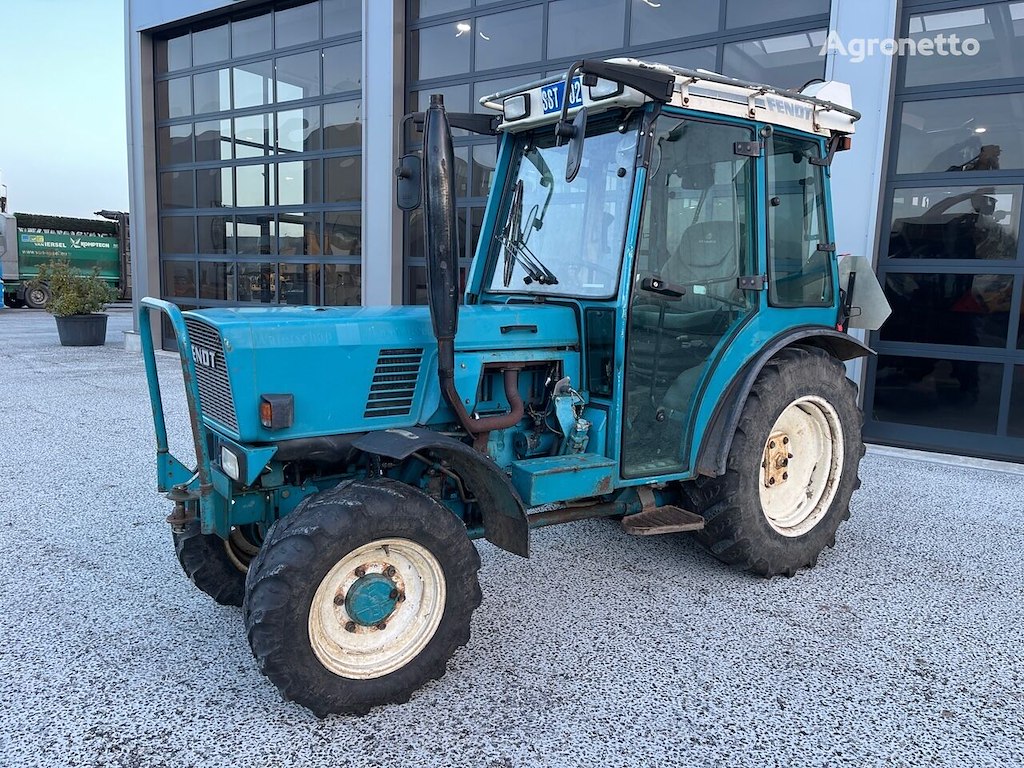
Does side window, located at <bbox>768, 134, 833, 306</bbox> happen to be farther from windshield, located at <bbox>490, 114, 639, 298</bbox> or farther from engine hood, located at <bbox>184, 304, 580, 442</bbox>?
engine hood, located at <bbox>184, 304, 580, 442</bbox>

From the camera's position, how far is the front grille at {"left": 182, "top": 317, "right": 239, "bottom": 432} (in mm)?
2809

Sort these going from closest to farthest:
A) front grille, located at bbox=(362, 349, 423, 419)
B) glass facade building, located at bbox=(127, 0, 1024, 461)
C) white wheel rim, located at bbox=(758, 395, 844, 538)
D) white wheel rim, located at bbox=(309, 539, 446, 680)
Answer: white wheel rim, located at bbox=(309, 539, 446, 680)
front grille, located at bbox=(362, 349, 423, 419)
white wheel rim, located at bbox=(758, 395, 844, 538)
glass facade building, located at bbox=(127, 0, 1024, 461)

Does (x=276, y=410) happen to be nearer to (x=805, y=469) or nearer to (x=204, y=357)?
(x=204, y=357)

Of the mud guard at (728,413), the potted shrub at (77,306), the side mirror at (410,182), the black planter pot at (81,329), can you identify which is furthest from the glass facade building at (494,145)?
the side mirror at (410,182)

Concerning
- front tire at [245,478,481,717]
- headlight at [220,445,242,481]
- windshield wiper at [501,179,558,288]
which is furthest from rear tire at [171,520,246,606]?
windshield wiper at [501,179,558,288]

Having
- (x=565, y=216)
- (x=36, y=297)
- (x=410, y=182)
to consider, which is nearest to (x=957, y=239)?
(x=565, y=216)

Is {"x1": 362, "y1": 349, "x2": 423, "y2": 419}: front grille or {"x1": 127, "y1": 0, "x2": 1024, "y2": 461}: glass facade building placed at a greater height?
{"x1": 127, "y1": 0, "x2": 1024, "y2": 461}: glass facade building

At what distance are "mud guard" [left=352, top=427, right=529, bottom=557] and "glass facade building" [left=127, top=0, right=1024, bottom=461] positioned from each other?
4.70 meters

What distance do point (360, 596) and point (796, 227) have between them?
2773 millimetres

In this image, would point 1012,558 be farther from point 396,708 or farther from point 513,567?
point 396,708

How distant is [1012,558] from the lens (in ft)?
13.6

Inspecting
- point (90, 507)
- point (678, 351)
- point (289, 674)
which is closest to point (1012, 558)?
point (678, 351)

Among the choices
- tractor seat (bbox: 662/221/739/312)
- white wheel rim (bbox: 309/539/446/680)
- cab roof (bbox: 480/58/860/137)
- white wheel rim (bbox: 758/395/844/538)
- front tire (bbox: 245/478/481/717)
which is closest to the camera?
front tire (bbox: 245/478/481/717)

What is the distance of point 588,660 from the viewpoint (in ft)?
9.91
